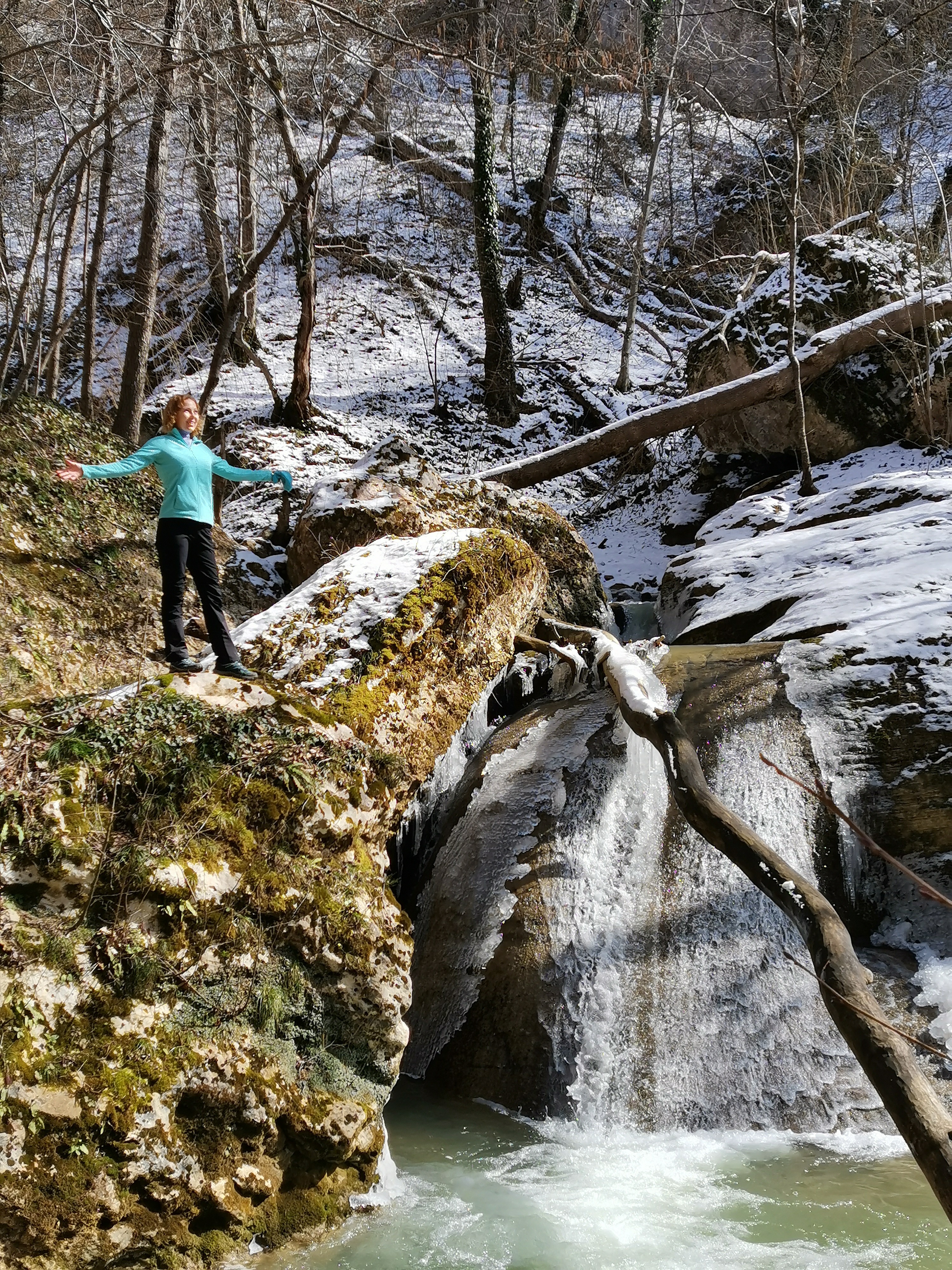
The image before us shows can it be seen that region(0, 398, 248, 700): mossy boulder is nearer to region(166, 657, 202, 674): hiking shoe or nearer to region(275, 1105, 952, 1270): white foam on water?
region(166, 657, 202, 674): hiking shoe

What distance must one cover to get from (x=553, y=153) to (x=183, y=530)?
66.6 feet

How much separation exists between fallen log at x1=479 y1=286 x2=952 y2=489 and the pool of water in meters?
7.68

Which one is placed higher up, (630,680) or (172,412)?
(172,412)

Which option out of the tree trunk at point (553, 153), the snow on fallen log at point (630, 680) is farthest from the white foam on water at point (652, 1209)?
the tree trunk at point (553, 153)

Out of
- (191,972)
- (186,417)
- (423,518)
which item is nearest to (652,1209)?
(191,972)

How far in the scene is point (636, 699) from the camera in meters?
5.81

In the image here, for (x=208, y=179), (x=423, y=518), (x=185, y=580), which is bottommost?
(x=185, y=580)

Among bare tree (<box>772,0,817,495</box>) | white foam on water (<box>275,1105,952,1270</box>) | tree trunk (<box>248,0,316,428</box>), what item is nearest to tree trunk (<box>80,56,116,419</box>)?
tree trunk (<box>248,0,316,428</box>)

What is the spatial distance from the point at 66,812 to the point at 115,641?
142 inches

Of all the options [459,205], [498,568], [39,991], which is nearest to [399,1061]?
[39,991]

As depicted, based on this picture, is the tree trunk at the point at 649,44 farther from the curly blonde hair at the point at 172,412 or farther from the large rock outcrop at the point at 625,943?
the curly blonde hair at the point at 172,412

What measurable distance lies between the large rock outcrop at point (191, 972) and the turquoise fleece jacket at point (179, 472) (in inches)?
39.0

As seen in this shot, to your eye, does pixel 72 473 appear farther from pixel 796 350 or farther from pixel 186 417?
pixel 796 350

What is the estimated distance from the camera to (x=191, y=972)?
3439 millimetres
